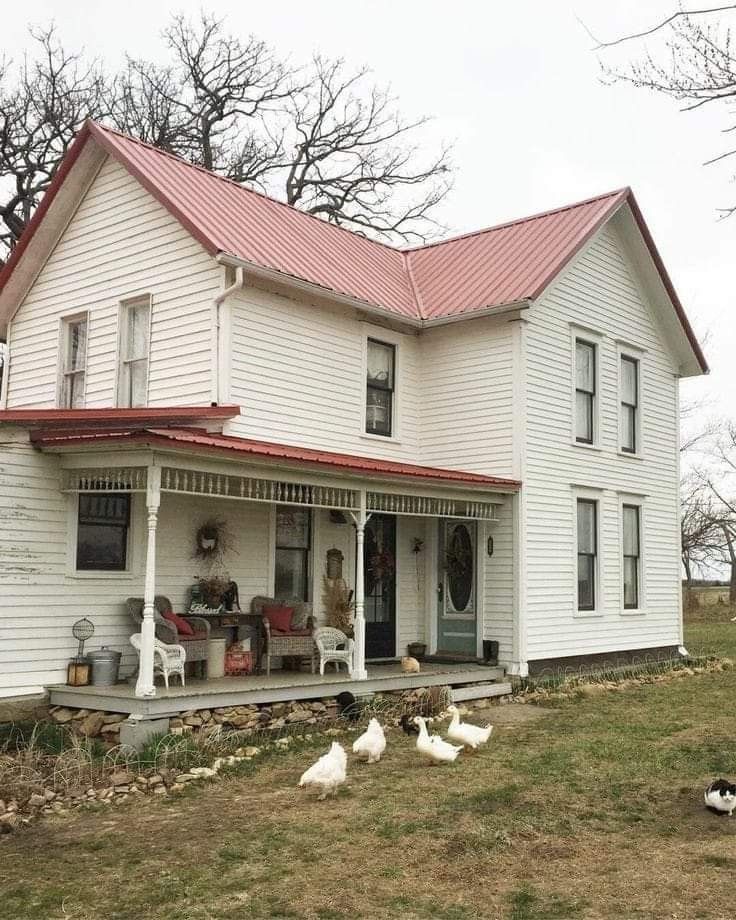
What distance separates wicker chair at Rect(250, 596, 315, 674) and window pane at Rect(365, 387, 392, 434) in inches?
130

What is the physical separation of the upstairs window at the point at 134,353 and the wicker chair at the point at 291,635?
3301mm

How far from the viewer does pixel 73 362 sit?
1566 centimetres

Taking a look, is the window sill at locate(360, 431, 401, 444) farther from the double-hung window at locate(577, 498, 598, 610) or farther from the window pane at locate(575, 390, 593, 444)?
the double-hung window at locate(577, 498, 598, 610)

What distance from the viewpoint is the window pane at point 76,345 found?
50.8 feet

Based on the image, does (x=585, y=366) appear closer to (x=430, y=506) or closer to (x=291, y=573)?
(x=430, y=506)

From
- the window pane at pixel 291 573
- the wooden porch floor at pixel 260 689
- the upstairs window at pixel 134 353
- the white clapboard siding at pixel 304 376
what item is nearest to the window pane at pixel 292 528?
the window pane at pixel 291 573

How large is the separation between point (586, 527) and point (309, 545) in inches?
209

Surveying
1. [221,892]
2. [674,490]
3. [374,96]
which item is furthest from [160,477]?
[374,96]

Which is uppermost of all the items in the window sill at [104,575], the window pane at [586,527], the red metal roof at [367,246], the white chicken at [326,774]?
the red metal roof at [367,246]

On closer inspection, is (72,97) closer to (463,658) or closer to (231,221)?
(231,221)

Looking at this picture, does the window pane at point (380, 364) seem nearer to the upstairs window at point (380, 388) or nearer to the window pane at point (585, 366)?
the upstairs window at point (380, 388)

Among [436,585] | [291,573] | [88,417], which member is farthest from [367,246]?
[88,417]

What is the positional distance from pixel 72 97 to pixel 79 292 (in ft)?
46.3

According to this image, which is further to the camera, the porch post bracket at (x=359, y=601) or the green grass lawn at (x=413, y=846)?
the porch post bracket at (x=359, y=601)
